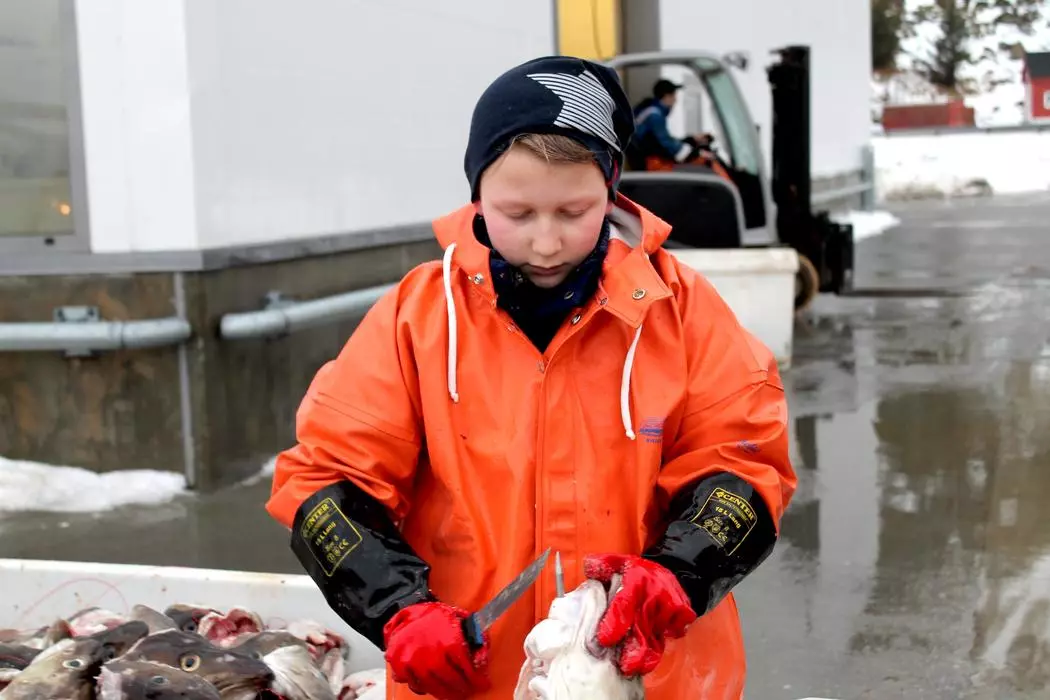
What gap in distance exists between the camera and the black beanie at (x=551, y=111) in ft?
6.25

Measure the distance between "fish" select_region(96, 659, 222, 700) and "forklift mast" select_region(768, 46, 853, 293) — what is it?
9122 millimetres

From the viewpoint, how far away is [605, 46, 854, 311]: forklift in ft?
32.0

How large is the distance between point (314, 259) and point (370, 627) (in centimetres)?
500

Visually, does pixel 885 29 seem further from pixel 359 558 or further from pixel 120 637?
pixel 359 558

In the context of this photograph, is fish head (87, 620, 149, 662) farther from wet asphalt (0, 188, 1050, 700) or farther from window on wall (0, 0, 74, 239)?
window on wall (0, 0, 74, 239)

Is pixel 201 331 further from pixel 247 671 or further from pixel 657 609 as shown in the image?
pixel 657 609

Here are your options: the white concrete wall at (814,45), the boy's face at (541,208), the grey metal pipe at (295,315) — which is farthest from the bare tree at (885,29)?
the boy's face at (541,208)

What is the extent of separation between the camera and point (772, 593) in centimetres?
461

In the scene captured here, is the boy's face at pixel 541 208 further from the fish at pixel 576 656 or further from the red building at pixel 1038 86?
the red building at pixel 1038 86

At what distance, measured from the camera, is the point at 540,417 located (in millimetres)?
2014

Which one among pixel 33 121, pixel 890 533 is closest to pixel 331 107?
pixel 33 121

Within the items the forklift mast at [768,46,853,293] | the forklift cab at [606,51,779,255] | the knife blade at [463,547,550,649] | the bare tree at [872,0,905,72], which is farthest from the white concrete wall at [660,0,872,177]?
the bare tree at [872,0,905,72]

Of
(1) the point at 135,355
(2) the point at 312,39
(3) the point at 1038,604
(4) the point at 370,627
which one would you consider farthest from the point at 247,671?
(2) the point at 312,39

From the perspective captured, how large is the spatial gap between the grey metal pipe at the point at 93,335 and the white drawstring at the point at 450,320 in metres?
3.94
